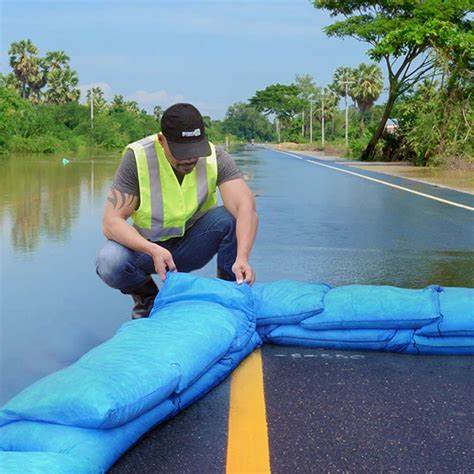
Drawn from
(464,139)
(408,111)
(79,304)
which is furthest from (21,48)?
(79,304)

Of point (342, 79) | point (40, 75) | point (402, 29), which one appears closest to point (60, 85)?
point (40, 75)

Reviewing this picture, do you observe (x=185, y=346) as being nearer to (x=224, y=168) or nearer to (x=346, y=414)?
(x=346, y=414)

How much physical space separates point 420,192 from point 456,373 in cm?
1359

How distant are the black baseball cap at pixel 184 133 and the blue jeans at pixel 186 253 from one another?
26.3 inches

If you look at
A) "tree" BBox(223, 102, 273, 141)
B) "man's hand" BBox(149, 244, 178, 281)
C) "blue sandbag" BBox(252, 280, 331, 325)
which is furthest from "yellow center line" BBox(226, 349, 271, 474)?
"tree" BBox(223, 102, 273, 141)

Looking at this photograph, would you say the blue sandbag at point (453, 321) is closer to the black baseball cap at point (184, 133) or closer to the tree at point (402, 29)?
the black baseball cap at point (184, 133)

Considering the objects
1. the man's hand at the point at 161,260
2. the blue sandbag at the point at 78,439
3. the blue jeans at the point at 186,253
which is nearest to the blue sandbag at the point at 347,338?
the man's hand at the point at 161,260

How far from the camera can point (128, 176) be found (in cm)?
481

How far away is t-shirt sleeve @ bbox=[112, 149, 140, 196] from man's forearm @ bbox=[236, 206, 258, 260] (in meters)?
0.61

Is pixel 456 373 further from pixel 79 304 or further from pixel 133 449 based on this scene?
pixel 79 304

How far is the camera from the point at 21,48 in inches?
3824

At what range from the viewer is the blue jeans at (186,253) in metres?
4.88

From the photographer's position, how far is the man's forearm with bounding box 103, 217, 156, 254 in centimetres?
461

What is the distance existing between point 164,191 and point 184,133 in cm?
46
